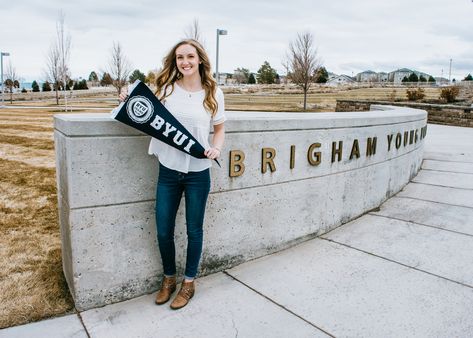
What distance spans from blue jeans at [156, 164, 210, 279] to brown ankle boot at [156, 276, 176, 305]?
178 mm

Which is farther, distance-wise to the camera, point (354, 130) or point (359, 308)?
point (354, 130)

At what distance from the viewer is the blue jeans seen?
295cm

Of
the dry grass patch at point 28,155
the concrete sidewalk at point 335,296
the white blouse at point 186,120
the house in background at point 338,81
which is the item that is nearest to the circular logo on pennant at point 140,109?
the white blouse at point 186,120

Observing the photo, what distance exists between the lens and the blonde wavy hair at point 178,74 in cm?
291

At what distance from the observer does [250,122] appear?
3.67 meters

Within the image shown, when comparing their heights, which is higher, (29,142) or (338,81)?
(338,81)

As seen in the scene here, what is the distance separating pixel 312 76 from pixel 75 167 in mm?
28196

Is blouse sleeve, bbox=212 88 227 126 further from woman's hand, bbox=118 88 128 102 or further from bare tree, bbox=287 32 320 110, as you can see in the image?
bare tree, bbox=287 32 320 110

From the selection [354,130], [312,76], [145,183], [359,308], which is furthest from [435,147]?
[312,76]

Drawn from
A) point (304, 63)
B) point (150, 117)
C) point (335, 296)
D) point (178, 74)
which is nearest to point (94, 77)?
point (304, 63)

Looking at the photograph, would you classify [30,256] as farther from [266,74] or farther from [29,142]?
[266,74]

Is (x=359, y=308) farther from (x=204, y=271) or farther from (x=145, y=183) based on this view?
(x=145, y=183)

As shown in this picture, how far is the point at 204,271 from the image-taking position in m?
3.62

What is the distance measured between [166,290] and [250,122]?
1.55 meters
